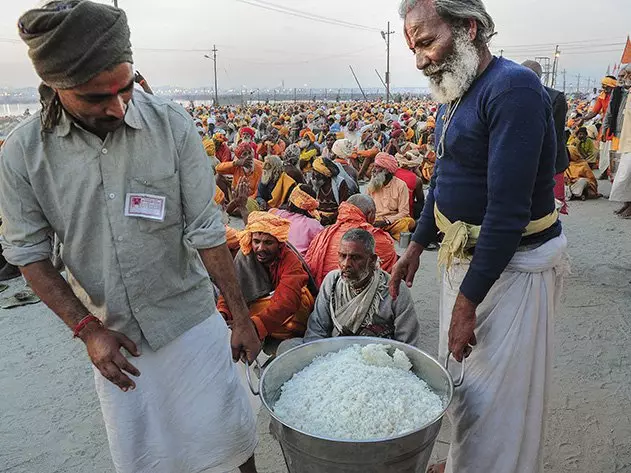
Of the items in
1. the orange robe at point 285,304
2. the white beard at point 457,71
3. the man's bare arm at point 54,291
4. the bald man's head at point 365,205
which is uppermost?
A: the white beard at point 457,71

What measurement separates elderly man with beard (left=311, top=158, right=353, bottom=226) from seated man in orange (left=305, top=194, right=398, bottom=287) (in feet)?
5.92

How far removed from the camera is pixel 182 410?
1.87m

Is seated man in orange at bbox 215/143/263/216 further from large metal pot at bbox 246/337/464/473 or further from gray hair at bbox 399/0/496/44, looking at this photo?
gray hair at bbox 399/0/496/44

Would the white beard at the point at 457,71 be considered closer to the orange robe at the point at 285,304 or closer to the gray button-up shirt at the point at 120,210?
the gray button-up shirt at the point at 120,210

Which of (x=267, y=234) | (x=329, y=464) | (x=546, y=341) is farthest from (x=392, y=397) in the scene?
(x=267, y=234)

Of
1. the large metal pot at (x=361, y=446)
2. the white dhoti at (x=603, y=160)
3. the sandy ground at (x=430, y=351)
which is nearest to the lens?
the large metal pot at (x=361, y=446)

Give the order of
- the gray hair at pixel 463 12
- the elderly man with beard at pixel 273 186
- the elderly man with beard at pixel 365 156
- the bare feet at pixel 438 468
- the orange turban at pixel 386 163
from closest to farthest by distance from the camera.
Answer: the gray hair at pixel 463 12 → the bare feet at pixel 438 468 → the orange turban at pixel 386 163 → the elderly man with beard at pixel 273 186 → the elderly man with beard at pixel 365 156

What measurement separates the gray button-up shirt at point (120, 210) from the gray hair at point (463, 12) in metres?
0.84

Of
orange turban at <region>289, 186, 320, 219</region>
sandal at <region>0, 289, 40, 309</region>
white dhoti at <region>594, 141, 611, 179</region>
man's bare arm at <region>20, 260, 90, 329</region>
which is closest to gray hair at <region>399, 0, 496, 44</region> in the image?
man's bare arm at <region>20, 260, 90, 329</region>

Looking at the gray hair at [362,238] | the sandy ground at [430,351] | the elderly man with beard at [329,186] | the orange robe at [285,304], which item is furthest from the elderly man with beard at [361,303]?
the elderly man with beard at [329,186]

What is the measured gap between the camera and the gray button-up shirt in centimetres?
154

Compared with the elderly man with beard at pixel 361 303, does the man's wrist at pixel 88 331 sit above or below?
above

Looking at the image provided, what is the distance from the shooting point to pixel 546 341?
183 centimetres

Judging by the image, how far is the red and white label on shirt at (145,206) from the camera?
1.59 metres
